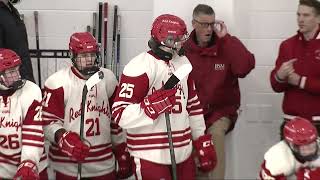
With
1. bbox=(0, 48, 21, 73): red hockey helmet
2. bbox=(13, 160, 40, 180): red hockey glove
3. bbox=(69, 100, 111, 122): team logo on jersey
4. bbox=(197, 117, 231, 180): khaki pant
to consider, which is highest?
bbox=(0, 48, 21, 73): red hockey helmet

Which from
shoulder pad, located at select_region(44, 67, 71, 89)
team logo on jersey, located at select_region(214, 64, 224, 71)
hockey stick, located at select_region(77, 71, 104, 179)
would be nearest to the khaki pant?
team logo on jersey, located at select_region(214, 64, 224, 71)

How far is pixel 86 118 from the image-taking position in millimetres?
2883

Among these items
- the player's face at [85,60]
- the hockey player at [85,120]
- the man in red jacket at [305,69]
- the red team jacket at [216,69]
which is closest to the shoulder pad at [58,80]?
the hockey player at [85,120]

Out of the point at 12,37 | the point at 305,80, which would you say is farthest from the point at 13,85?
the point at 305,80

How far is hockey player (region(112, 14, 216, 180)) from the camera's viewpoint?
2.60 meters

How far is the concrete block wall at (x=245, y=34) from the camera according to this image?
392cm

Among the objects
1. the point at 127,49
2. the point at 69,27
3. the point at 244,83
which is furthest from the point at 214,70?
the point at 69,27

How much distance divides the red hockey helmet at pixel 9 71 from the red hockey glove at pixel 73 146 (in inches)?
13.0

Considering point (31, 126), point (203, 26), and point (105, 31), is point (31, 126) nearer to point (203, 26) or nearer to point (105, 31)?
point (203, 26)

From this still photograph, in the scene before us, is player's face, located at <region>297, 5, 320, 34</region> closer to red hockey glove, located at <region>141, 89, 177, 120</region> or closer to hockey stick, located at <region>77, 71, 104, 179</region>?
red hockey glove, located at <region>141, 89, 177, 120</region>

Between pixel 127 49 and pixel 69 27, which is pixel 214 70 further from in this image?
pixel 69 27

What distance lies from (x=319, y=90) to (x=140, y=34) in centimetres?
133

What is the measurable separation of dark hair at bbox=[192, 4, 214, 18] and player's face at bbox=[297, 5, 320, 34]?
1.71 ft

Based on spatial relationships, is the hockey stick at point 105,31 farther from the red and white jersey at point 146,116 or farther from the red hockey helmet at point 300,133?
the red hockey helmet at point 300,133
